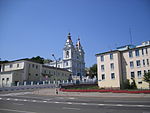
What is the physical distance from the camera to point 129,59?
45031mm

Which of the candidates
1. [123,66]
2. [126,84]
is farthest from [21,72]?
[126,84]

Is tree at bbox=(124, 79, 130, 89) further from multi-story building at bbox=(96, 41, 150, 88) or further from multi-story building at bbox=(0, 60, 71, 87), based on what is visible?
multi-story building at bbox=(0, 60, 71, 87)

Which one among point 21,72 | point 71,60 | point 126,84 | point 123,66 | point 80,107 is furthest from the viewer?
point 71,60

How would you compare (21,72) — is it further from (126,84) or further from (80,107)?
(80,107)

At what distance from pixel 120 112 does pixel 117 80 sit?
3383 cm

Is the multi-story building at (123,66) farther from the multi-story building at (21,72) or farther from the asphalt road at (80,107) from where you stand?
the asphalt road at (80,107)

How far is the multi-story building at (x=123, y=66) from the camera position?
1648 inches

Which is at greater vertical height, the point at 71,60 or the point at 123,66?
the point at 71,60

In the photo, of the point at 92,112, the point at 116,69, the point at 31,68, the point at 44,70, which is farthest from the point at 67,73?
the point at 92,112

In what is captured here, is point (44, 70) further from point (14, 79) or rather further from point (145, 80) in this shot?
point (145, 80)

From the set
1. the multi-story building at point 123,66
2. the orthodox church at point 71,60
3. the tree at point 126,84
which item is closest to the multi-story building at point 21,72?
the multi-story building at point 123,66

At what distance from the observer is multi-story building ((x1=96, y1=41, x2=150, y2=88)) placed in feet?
137

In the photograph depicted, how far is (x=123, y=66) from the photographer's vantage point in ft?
151

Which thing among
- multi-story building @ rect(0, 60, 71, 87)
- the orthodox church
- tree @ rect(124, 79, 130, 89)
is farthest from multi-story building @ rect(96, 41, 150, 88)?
the orthodox church
